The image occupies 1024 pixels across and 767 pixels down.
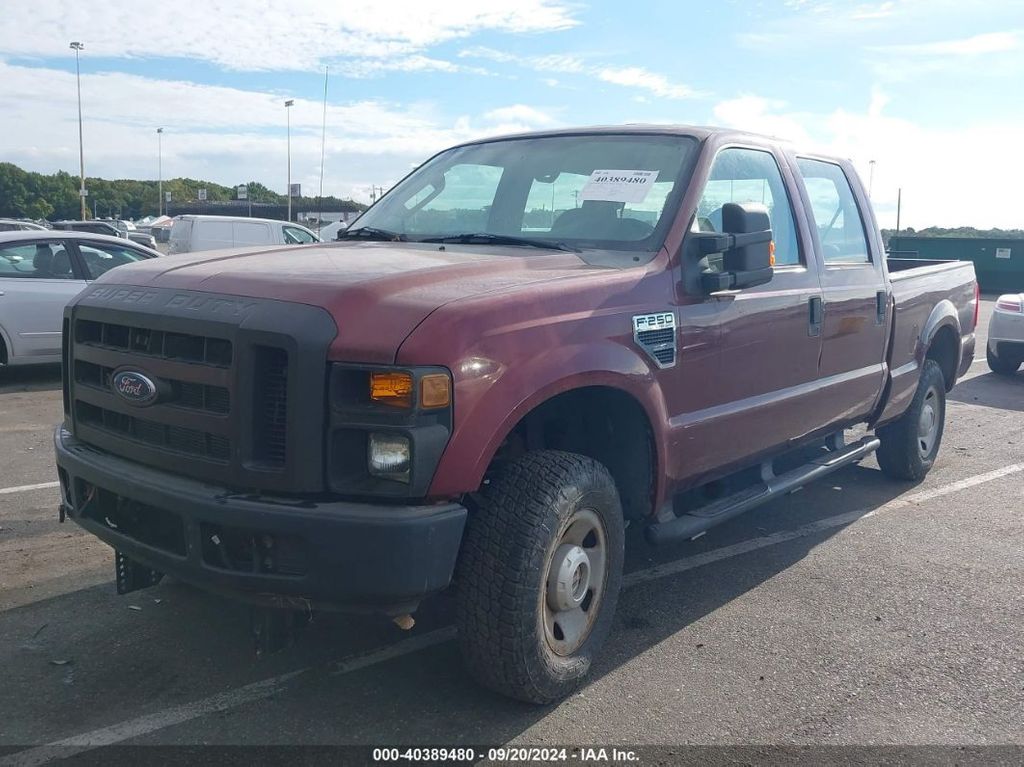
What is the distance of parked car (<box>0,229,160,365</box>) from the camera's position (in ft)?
Answer: 30.1

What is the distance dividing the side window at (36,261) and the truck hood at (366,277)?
6569 mm

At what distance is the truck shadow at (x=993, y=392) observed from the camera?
9648 millimetres

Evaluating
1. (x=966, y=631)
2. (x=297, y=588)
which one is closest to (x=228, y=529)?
(x=297, y=588)

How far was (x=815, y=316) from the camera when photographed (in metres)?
4.68

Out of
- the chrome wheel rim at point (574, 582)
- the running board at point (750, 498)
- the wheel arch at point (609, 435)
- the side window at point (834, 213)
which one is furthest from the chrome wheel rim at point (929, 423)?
the chrome wheel rim at point (574, 582)

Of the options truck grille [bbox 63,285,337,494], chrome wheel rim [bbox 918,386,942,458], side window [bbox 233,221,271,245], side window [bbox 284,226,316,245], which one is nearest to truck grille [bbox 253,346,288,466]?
truck grille [bbox 63,285,337,494]

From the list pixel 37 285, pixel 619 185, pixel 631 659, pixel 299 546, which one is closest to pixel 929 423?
pixel 619 185

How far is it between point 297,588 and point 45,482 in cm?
375

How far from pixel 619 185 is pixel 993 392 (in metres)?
7.89

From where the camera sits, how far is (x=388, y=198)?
4.86 metres

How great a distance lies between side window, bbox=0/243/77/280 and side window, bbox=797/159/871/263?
7556mm

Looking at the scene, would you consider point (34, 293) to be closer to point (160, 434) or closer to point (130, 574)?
point (130, 574)

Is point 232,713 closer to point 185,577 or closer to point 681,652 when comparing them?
point 185,577

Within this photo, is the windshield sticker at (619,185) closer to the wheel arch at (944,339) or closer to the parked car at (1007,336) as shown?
the wheel arch at (944,339)
